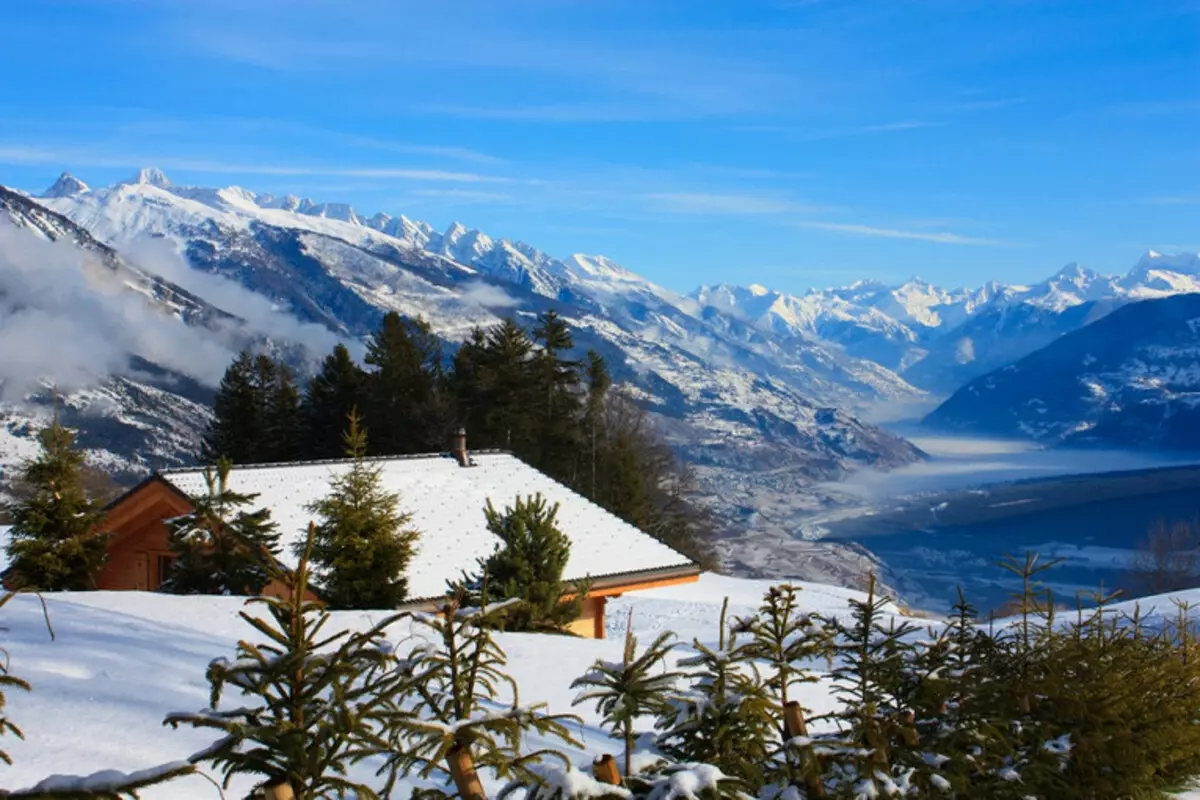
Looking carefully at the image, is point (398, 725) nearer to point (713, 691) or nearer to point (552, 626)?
point (713, 691)

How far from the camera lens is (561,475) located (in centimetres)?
4134

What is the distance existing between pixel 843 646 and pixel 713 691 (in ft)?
3.61

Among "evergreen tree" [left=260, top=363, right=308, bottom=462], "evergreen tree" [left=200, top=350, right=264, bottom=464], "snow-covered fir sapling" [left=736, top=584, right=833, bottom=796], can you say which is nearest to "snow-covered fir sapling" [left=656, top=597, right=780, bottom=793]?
"snow-covered fir sapling" [left=736, top=584, right=833, bottom=796]

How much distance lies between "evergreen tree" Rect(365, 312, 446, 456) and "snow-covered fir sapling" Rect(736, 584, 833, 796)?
3553cm

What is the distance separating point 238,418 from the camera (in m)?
42.8

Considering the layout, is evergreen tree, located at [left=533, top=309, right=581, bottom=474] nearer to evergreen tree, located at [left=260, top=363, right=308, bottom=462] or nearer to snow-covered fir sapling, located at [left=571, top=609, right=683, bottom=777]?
evergreen tree, located at [left=260, top=363, right=308, bottom=462]

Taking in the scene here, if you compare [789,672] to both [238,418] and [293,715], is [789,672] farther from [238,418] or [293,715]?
[238,418]

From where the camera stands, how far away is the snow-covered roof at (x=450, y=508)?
19.2 m

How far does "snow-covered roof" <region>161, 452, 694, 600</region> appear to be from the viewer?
1917 cm

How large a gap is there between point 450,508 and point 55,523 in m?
8.37

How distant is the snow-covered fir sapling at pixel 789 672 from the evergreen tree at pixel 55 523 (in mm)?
14839

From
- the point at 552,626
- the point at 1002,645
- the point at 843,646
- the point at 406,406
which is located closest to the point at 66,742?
the point at 843,646

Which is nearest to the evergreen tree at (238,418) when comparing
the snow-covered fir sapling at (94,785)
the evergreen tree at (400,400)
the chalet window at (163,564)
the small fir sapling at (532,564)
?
the evergreen tree at (400,400)

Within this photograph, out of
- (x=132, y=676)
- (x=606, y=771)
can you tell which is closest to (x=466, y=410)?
(x=132, y=676)
